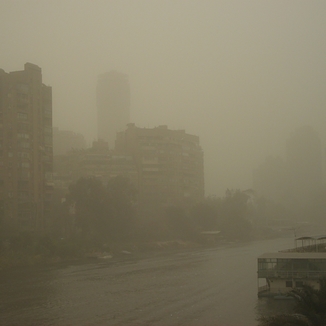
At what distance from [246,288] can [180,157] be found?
3934cm

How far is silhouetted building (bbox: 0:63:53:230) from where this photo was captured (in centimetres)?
3306

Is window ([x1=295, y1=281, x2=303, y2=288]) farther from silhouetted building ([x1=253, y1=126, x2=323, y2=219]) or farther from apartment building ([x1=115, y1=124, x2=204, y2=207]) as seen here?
silhouetted building ([x1=253, y1=126, x2=323, y2=219])

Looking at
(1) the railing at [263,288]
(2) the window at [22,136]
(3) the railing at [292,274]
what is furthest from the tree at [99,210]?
(3) the railing at [292,274]

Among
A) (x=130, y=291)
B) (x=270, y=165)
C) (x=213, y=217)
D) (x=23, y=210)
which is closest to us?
(x=130, y=291)

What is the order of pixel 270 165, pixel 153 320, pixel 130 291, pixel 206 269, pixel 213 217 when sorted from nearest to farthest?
pixel 153 320 < pixel 130 291 < pixel 206 269 < pixel 213 217 < pixel 270 165

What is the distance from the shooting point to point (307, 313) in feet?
38.5

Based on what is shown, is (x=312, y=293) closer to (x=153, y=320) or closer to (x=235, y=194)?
(x=153, y=320)

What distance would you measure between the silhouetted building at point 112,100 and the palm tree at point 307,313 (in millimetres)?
144080

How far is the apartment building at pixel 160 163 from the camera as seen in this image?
55438mm

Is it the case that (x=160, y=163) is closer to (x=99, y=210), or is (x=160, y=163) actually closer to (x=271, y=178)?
(x=99, y=210)

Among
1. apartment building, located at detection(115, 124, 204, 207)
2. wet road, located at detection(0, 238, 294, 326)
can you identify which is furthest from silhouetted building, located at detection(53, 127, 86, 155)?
wet road, located at detection(0, 238, 294, 326)

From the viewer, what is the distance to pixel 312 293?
1262cm

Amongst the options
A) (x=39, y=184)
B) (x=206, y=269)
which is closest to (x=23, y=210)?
(x=39, y=184)

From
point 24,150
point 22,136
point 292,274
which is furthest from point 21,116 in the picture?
point 292,274
